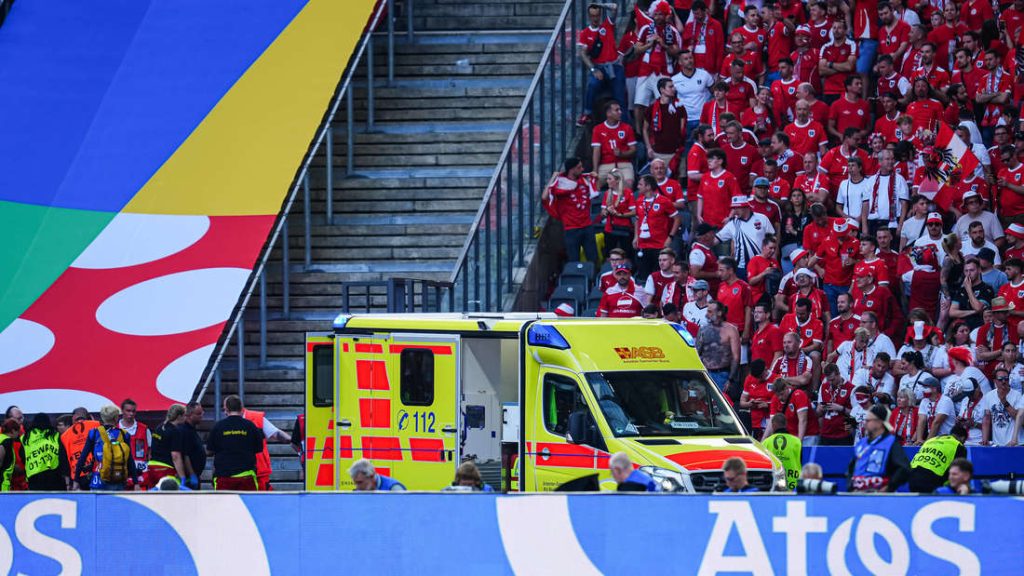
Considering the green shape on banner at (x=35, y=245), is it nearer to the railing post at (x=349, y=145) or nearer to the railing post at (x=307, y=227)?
the railing post at (x=307, y=227)

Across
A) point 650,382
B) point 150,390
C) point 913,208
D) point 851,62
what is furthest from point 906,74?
point 150,390

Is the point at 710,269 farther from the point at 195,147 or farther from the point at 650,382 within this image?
the point at 195,147

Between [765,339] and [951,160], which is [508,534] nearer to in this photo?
[765,339]

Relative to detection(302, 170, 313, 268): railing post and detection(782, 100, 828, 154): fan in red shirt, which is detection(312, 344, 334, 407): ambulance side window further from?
detection(782, 100, 828, 154): fan in red shirt

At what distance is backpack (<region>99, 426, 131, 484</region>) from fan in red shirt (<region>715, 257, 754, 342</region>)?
7257 millimetres

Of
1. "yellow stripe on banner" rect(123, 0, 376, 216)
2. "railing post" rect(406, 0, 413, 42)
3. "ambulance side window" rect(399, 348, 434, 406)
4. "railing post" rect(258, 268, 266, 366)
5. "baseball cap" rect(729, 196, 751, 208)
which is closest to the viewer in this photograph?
"ambulance side window" rect(399, 348, 434, 406)

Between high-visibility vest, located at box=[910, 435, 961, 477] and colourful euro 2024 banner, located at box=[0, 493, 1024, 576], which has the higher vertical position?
colourful euro 2024 banner, located at box=[0, 493, 1024, 576]

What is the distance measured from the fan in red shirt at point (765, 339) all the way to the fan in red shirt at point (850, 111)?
3507 millimetres

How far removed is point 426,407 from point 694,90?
8.98m

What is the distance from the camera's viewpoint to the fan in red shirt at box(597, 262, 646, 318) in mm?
21062

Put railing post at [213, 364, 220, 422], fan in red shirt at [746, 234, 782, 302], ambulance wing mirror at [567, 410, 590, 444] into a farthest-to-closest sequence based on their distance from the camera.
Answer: railing post at [213, 364, 220, 422] → fan in red shirt at [746, 234, 782, 302] → ambulance wing mirror at [567, 410, 590, 444]

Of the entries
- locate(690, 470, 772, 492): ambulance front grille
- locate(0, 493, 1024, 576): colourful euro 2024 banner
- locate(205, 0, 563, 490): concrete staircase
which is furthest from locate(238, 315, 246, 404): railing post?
locate(0, 493, 1024, 576): colourful euro 2024 banner

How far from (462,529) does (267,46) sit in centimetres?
1513

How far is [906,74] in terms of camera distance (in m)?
23.1
